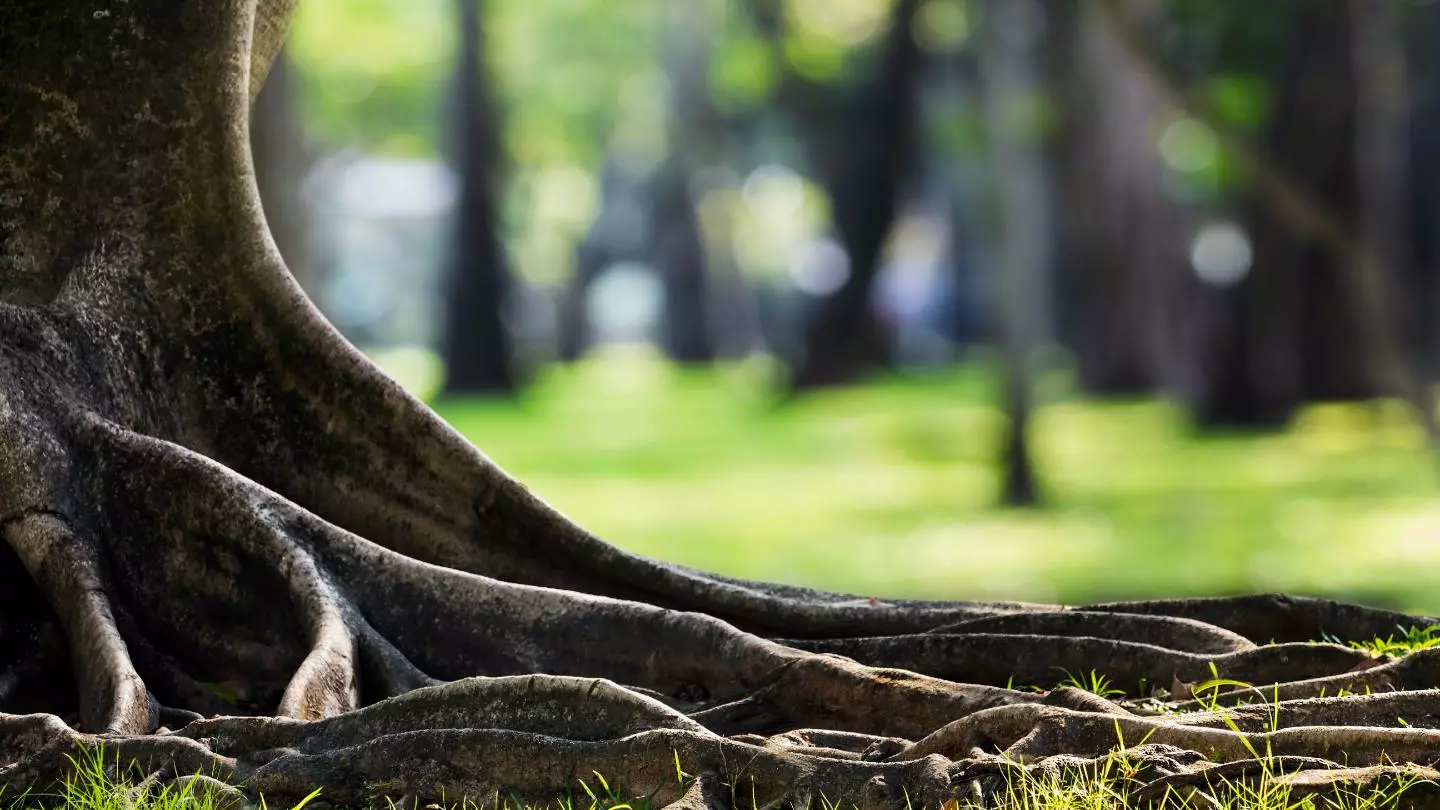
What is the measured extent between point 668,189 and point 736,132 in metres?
5.30

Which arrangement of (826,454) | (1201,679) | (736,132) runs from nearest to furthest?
(1201,679) < (826,454) < (736,132)

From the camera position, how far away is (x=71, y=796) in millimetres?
4328

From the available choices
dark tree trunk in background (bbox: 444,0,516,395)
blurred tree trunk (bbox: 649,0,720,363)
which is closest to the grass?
dark tree trunk in background (bbox: 444,0,516,395)

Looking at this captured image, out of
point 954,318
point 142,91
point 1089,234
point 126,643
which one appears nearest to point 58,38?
point 142,91

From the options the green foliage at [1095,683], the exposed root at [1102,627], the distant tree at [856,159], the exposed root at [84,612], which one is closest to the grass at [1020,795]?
the exposed root at [84,612]

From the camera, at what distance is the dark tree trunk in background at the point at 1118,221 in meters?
29.5

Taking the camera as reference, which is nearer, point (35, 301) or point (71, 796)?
point (71, 796)

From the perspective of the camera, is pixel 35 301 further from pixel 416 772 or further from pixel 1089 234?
pixel 1089 234

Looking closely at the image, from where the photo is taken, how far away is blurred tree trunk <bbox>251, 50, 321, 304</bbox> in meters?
13.7

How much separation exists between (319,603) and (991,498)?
13.6 meters

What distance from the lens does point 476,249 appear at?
1330 inches

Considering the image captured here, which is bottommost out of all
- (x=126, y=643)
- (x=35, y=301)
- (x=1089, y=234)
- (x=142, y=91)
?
(x=126, y=643)

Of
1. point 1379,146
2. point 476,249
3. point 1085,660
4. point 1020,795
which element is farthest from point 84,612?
point 476,249

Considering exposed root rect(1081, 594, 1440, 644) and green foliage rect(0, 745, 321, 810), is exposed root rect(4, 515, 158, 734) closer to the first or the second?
green foliage rect(0, 745, 321, 810)
